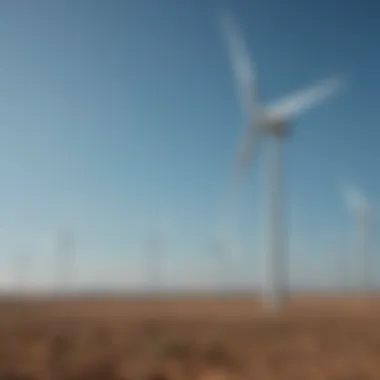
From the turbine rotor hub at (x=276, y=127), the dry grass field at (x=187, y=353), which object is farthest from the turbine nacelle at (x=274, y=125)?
the dry grass field at (x=187, y=353)

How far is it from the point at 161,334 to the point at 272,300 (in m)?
22.2

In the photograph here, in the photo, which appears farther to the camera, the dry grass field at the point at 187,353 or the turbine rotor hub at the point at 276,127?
the turbine rotor hub at the point at 276,127

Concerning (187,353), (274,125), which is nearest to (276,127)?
(274,125)

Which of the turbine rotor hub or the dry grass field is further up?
the turbine rotor hub

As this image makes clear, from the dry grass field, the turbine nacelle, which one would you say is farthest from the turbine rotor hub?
the dry grass field

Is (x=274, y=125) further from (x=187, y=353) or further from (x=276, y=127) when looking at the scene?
(x=187, y=353)

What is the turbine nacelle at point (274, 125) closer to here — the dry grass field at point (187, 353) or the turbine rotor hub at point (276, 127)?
→ the turbine rotor hub at point (276, 127)

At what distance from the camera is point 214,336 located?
97.2 ft

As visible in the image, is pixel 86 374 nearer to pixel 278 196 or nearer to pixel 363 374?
pixel 363 374

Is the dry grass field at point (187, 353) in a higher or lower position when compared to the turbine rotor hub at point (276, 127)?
lower

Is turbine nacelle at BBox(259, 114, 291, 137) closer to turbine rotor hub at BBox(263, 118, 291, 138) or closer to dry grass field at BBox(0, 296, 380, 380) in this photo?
turbine rotor hub at BBox(263, 118, 291, 138)

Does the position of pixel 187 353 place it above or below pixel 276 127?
below

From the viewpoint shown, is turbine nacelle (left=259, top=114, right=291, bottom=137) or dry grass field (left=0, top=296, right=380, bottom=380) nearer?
dry grass field (left=0, top=296, right=380, bottom=380)

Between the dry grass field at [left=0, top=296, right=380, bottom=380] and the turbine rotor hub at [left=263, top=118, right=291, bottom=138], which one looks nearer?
the dry grass field at [left=0, top=296, right=380, bottom=380]
